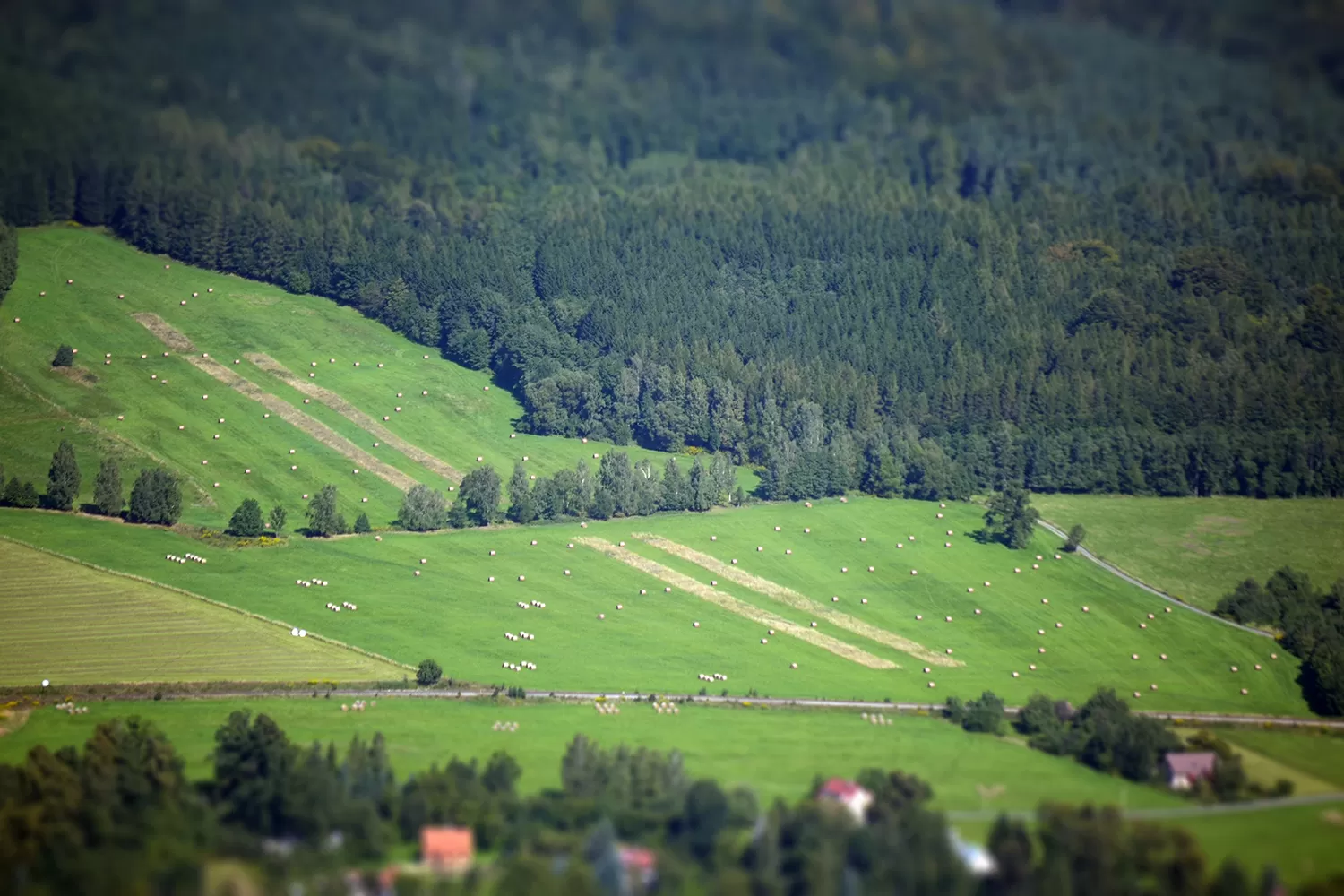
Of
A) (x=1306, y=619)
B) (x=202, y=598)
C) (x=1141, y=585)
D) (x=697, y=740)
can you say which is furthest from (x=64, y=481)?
(x=1306, y=619)

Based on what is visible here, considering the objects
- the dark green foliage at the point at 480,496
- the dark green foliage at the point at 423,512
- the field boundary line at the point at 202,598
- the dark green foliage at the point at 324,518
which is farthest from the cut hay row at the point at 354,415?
the field boundary line at the point at 202,598

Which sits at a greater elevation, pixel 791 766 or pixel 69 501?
pixel 69 501

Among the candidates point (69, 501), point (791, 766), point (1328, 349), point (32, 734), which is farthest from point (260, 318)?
point (1328, 349)

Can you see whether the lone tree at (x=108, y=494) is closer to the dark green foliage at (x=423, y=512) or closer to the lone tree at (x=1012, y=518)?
the dark green foliage at (x=423, y=512)

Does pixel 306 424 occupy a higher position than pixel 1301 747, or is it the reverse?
pixel 306 424

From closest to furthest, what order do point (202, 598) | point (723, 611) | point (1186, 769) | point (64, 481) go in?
point (1186, 769) → point (202, 598) → point (723, 611) → point (64, 481)

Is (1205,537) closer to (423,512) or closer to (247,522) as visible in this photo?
(423,512)

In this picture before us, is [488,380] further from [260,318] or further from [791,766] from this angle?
[791,766]
